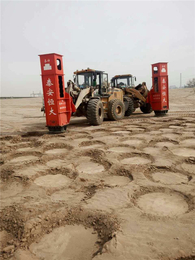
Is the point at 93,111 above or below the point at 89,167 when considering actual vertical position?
above

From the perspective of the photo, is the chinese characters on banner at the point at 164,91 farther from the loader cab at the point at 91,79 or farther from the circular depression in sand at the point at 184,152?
the circular depression in sand at the point at 184,152

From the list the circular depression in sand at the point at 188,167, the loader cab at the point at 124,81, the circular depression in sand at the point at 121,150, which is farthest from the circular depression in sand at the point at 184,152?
the loader cab at the point at 124,81

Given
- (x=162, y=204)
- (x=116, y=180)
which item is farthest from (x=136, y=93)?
(x=162, y=204)

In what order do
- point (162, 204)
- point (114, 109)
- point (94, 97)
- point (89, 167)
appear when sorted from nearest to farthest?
point (162, 204), point (89, 167), point (94, 97), point (114, 109)

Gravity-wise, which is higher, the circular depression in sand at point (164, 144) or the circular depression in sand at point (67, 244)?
the circular depression in sand at point (164, 144)

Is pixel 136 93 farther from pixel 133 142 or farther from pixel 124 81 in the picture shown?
Result: pixel 133 142

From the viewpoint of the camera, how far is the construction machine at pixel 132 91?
36.7 feet

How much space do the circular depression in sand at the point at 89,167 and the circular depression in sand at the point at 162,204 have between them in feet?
3.58

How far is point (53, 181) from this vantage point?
321 centimetres

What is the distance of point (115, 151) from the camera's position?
4.54m

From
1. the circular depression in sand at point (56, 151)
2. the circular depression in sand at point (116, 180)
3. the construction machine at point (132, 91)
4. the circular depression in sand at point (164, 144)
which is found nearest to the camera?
the circular depression in sand at point (116, 180)

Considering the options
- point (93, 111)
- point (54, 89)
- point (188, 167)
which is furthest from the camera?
point (93, 111)

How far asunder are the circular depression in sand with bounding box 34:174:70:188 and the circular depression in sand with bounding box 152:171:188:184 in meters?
1.35

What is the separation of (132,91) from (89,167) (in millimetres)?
8466
